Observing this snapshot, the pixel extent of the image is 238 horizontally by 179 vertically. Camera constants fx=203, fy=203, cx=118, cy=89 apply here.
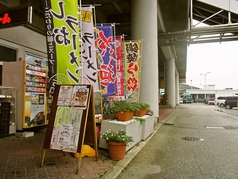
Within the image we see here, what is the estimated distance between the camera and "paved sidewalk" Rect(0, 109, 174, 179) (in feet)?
11.9

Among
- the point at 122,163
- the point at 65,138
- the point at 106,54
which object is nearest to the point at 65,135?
the point at 65,138

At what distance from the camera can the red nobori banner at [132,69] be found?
7801 millimetres

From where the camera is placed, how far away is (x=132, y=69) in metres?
7.85

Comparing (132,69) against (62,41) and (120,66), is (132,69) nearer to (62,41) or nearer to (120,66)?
(120,66)

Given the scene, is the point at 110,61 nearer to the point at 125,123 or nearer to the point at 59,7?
the point at 125,123

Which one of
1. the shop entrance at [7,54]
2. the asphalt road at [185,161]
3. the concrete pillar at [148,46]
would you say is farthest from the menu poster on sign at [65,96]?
the concrete pillar at [148,46]

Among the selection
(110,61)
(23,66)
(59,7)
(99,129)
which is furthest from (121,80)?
(59,7)

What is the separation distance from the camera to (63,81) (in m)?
4.21

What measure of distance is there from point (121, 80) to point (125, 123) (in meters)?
2.43

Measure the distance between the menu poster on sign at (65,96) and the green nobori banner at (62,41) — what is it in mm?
154

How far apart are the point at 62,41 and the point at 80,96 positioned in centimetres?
117

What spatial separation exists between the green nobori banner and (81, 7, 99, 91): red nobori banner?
20.8 inches

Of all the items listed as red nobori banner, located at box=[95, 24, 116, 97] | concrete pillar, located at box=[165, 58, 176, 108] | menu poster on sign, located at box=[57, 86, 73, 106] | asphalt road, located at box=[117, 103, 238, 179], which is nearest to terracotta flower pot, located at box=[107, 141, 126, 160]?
asphalt road, located at box=[117, 103, 238, 179]

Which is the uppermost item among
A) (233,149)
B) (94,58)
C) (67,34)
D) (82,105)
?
(67,34)
